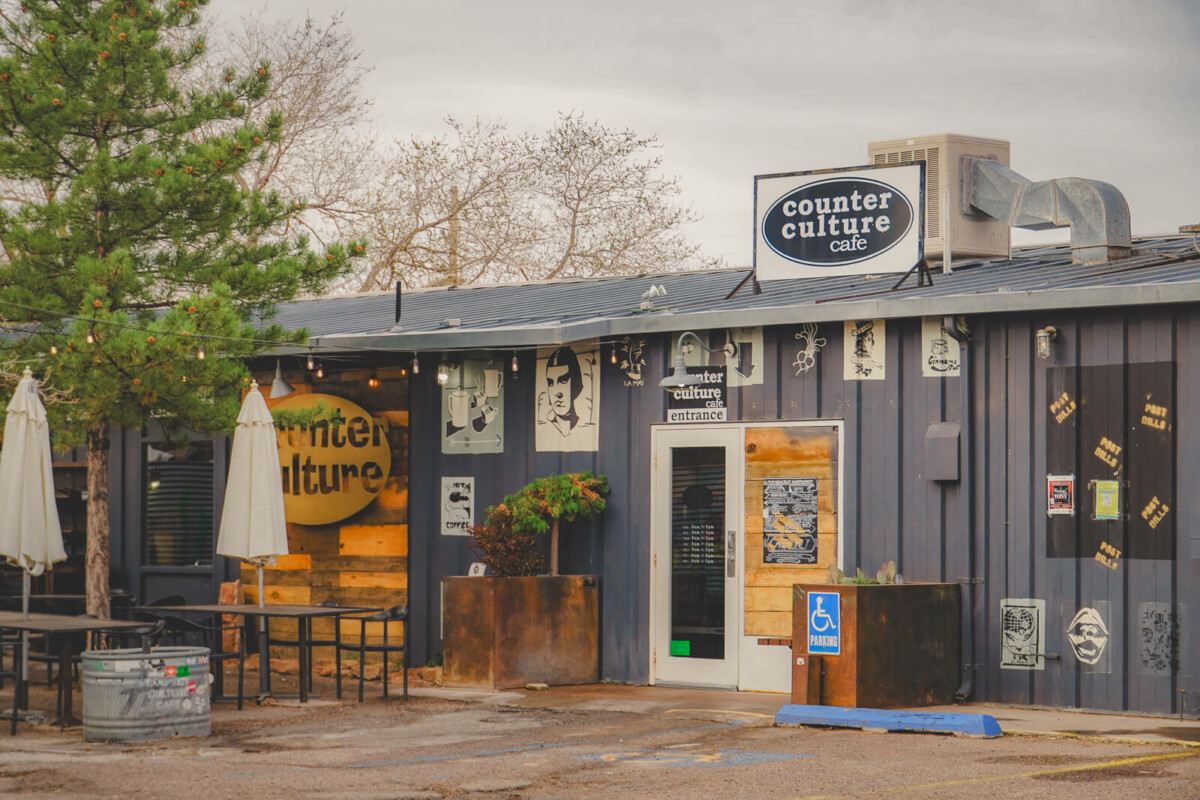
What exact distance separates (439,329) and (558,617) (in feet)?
9.81

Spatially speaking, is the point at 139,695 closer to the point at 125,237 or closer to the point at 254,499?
the point at 254,499

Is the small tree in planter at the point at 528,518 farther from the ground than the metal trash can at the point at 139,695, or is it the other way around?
the small tree in planter at the point at 528,518

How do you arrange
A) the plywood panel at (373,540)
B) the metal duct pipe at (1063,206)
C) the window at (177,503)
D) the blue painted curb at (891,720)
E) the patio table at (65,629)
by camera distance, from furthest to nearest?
the window at (177,503), the plywood panel at (373,540), the metal duct pipe at (1063,206), the patio table at (65,629), the blue painted curb at (891,720)

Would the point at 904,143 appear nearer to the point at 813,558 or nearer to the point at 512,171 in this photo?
the point at 813,558

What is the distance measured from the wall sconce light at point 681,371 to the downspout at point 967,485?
1.97 m

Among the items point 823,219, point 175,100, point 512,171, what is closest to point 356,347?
point 175,100

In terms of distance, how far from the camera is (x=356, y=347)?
12.7 metres

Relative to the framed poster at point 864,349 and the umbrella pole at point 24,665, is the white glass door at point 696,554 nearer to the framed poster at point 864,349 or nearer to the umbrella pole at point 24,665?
the framed poster at point 864,349

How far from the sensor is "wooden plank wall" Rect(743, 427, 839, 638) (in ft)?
37.0

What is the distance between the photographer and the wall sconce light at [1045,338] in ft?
33.7

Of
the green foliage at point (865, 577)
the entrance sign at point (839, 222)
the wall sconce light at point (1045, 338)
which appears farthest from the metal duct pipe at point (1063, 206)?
the green foliage at point (865, 577)

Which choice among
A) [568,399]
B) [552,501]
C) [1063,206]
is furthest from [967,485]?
[568,399]

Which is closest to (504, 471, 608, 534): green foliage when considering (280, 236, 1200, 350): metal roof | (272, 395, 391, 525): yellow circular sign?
(280, 236, 1200, 350): metal roof

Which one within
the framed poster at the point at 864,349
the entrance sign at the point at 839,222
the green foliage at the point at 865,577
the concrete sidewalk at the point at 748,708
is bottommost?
the concrete sidewalk at the point at 748,708
